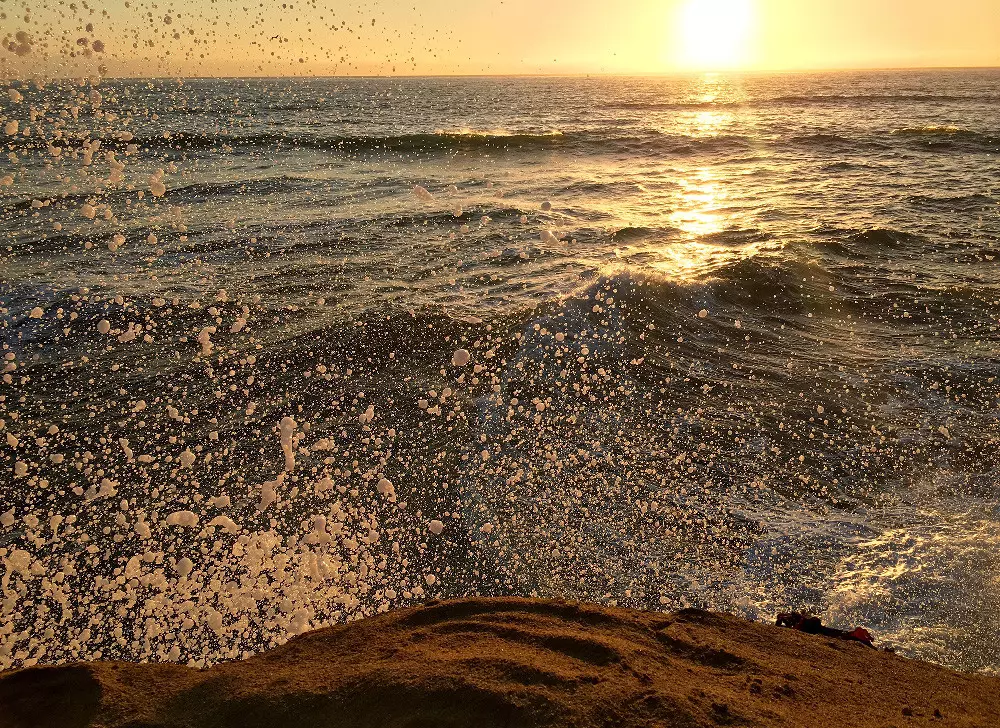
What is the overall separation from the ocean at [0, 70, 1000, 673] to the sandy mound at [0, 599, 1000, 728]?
0.65m

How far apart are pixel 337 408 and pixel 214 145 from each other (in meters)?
19.4

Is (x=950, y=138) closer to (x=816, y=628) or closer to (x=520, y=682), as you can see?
(x=816, y=628)

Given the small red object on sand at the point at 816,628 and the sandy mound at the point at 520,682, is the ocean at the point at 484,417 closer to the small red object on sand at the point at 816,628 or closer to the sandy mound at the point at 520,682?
the small red object on sand at the point at 816,628

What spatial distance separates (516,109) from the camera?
41625mm

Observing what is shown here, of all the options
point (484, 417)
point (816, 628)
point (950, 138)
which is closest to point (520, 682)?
point (816, 628)

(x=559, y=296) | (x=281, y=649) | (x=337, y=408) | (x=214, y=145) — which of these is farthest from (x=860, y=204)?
(x=214, y=145)

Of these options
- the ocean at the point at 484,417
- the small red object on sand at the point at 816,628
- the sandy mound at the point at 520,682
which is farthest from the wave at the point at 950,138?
the sandy mound at the point at 520,682

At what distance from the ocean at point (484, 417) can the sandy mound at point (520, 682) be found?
0.65m

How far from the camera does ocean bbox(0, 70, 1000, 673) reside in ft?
11.7

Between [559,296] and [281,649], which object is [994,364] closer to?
[559,296]

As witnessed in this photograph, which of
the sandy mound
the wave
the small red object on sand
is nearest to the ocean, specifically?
the small red object on sand

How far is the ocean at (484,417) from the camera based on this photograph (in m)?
3.55

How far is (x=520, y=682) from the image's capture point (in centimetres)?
223

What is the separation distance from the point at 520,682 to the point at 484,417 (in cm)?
314
